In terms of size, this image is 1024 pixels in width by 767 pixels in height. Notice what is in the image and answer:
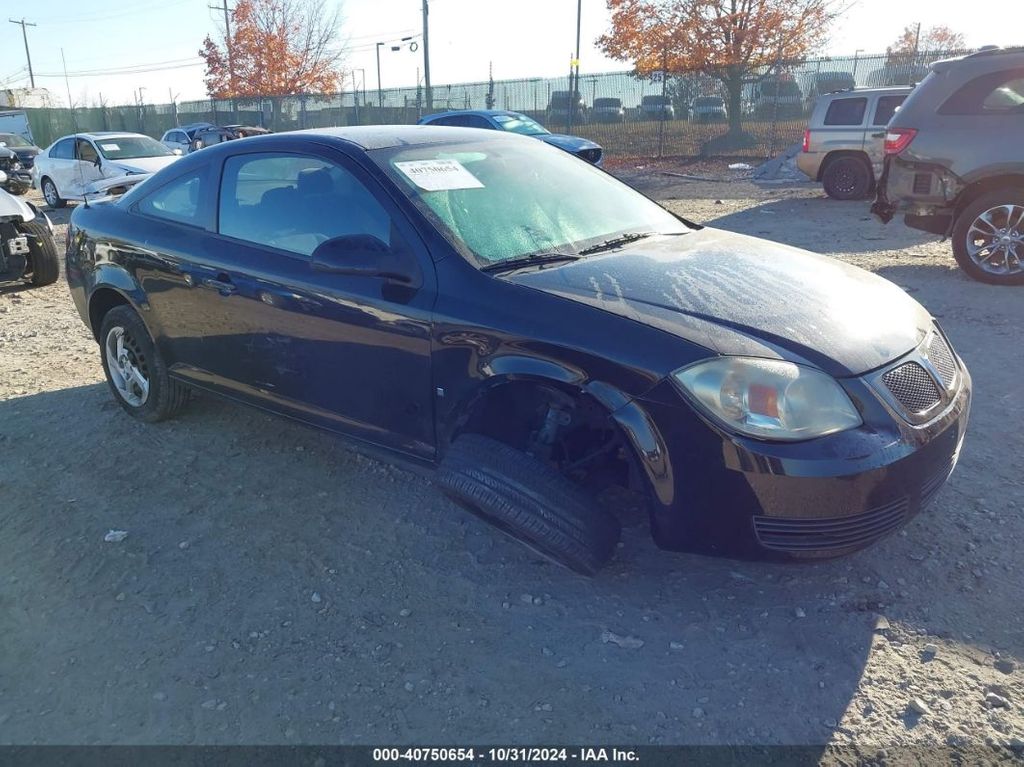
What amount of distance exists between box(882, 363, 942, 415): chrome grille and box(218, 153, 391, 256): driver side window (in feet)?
6.26

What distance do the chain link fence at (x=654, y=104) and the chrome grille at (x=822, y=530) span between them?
70.9ft

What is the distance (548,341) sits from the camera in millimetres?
2701

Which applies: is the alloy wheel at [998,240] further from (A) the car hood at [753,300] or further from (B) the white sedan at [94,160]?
(B) the white sedan at [94,160]

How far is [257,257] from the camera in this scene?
11.7 feet

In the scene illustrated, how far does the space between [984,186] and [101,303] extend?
287 inches

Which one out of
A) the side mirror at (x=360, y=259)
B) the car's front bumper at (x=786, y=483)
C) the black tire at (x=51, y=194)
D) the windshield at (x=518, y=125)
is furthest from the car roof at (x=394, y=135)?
the black tire at (x=51, y=194)

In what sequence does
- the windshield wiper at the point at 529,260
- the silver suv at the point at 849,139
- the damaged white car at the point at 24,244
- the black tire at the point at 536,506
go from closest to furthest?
the black tire at the point at 536,506, the windshield wiper at the point at 529,260, the damaged white car at the point at 24,244, the silver suv at the point at 849,139

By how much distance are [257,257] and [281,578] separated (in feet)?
4.70

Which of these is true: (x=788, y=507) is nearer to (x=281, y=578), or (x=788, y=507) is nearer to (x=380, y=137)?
(x=281, y=578)

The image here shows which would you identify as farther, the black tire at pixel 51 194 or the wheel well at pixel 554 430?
the black tire at pixel 51 194

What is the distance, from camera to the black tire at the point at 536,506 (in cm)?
271

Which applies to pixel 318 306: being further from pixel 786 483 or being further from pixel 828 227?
pixel 828 227

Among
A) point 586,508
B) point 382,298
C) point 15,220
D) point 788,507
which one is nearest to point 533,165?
point 382,298

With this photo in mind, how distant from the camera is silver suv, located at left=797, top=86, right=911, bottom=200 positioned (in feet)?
43.7
